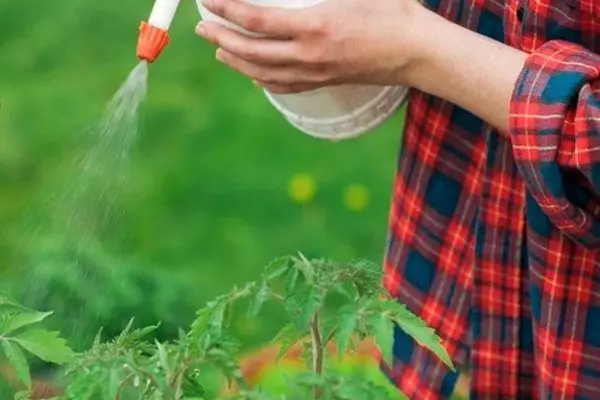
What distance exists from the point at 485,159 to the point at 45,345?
800 mm

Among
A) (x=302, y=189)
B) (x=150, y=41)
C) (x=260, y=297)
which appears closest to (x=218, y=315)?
(x=260, y=297)

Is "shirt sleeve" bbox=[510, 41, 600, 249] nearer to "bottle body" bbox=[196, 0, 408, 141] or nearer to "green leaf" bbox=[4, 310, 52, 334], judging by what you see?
"bottle body" bbox=[196, 0, 408, 141]

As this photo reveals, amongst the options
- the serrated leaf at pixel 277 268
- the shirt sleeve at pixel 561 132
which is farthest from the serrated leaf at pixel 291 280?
the shirt sleeve at pixel 561 132

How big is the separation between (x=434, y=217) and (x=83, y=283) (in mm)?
622

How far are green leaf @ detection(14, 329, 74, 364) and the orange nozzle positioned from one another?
463mm

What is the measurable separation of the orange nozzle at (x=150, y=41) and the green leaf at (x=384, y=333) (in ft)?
1.83

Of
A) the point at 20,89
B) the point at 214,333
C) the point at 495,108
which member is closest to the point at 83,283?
the point at 495,108

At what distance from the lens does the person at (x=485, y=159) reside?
1687 mm

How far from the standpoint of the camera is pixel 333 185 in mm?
4074

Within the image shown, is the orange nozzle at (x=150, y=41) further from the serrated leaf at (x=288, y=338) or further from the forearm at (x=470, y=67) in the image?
the serrated leaf at (x=288, y=338)

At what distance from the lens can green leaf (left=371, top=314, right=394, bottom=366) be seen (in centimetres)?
132

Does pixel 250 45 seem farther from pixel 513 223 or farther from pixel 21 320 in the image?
pixel 21 320

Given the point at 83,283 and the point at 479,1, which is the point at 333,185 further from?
the point at 479,1

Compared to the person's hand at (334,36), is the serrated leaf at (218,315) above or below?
below
